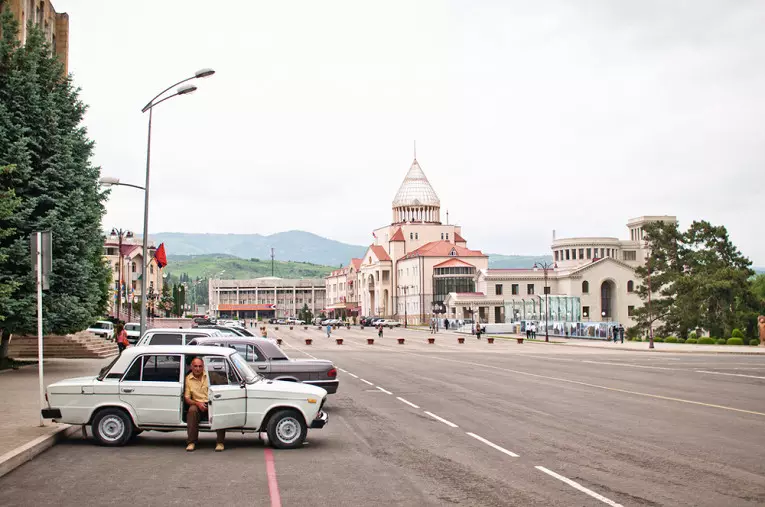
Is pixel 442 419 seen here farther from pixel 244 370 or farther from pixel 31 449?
pixel 31 449

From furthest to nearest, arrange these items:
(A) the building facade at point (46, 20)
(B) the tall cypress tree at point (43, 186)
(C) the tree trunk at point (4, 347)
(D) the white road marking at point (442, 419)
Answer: (A) the building facade at point (46, 20), (C) the tree trunk at point (4, 347), (B) the tall cypress tree at point (43, 186), (D) the white road marking at point (442, 419)

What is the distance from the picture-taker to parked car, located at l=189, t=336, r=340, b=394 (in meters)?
18.9

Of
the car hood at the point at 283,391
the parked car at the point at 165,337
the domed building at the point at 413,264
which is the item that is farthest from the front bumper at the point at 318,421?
the domed building at the point at 413,264

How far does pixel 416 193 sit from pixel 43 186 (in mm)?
142555

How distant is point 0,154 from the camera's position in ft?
93.6

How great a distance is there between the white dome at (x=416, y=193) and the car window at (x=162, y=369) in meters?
157

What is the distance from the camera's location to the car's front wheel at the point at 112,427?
1344cm

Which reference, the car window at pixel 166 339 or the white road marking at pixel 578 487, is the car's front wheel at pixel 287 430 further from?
the car window at pixel 166 339

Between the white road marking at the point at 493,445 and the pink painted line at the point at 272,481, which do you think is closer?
the pink painted line at the point at 272,481

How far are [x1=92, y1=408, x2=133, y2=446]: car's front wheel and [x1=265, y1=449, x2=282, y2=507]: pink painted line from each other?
226 cm

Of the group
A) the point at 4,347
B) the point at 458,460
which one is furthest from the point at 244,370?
the point at 4,347

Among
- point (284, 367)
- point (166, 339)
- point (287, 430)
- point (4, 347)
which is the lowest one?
point (287, 430)

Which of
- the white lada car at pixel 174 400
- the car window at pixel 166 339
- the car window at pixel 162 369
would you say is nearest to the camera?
the white lada car at pixel 174 400

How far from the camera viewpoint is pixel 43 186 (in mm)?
30031
